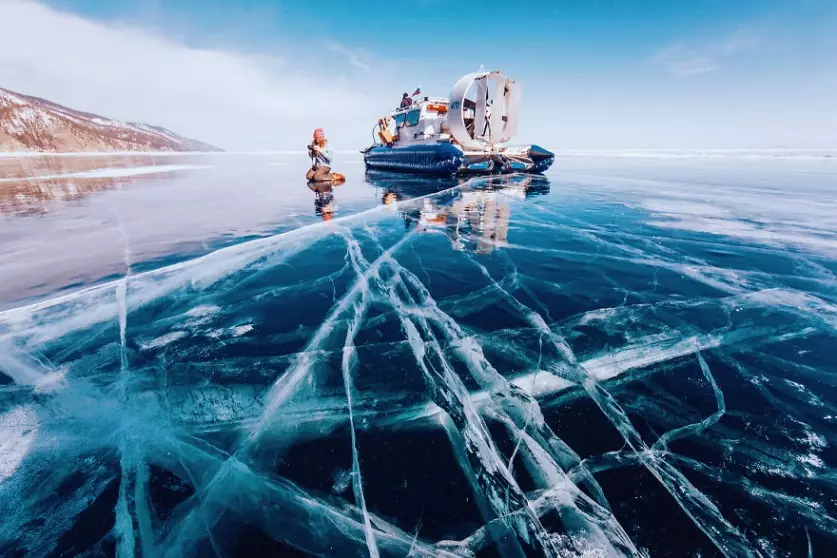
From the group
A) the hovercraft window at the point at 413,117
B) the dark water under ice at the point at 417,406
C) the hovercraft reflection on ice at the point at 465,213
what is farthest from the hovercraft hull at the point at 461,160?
the dark water under ice at the point at 417,406

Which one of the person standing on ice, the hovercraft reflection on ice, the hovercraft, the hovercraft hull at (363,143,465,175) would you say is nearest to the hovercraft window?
the hovercraft

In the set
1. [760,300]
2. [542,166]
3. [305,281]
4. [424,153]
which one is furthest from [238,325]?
[542,166]

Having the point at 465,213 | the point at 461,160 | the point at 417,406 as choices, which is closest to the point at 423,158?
the point at 461,160

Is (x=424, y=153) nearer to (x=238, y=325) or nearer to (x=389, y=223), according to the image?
(x=389, y=223)

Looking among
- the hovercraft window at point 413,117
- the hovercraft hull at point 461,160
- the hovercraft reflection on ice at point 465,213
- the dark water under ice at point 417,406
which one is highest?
the hovercraft window at point 413,117

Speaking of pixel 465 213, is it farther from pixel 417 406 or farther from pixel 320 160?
pixel 320 160

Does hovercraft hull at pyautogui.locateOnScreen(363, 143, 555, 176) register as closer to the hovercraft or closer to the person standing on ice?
the hovercraft

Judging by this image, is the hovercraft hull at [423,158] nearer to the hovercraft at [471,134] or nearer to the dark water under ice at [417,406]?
the hovercraft at [471,134]
